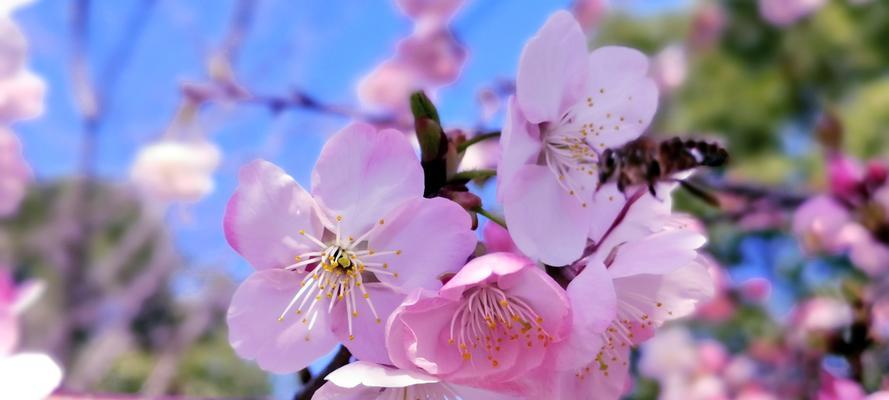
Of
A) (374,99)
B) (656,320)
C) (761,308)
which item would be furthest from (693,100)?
(656,320)

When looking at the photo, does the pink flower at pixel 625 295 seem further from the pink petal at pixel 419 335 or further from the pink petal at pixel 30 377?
the pink petal at pixel 30 377

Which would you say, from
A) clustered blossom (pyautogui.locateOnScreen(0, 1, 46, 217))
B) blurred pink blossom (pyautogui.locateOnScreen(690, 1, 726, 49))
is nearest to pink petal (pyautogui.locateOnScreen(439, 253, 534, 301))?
clustered blossom (pyautogui.locateOnScreen(0, 1, 46, 217))

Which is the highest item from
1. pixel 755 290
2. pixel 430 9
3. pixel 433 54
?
pixel 430 9

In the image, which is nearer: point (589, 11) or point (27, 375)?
point (27, 375)

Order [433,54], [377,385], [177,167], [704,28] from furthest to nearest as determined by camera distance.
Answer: [704,28] → [433,54] → [177,167] → [377,385]

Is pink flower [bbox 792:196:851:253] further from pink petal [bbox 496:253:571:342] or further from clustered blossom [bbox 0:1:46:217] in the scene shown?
clustered blossom [bbox 0:1:46:217]

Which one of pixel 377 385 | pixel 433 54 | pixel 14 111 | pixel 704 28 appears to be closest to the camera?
pixel 377 385

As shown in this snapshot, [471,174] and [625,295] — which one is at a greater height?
[471,174]

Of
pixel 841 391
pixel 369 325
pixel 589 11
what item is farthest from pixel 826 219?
pixel 589 11

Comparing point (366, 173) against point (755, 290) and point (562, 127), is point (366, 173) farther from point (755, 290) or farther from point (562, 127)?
point (755, 290)

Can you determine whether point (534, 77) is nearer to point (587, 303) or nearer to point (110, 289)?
point (587, 303)
